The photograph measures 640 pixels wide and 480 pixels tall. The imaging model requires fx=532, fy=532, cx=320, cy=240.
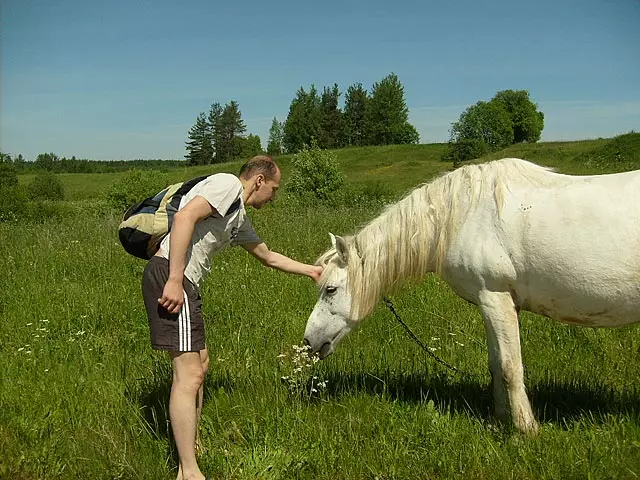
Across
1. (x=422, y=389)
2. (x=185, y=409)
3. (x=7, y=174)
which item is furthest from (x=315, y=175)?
(x=185, y=409)

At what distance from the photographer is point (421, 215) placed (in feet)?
11.9

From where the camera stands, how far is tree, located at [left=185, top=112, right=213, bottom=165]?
89.1m

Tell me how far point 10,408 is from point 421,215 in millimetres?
3216

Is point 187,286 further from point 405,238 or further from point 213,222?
point 405,238

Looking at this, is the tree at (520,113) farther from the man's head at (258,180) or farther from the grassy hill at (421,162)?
the man's head at (258,180)

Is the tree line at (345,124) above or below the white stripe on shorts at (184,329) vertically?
above

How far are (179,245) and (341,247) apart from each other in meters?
1.32

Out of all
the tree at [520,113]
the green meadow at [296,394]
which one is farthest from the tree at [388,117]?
the green meadow at [296,394]

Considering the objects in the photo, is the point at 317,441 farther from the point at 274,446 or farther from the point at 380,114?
the point at 380,114

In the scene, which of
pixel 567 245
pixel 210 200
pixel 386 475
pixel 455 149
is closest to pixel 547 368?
pixel 567 245

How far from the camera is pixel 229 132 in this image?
9094 centimetres

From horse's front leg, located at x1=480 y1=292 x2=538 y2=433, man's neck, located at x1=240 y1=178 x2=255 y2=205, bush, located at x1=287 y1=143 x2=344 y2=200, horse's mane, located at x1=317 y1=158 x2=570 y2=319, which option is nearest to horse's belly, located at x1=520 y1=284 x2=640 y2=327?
horse's front leg, located at x1=480 y1=292 x2=538 y2=433

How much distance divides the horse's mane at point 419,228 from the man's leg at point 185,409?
125 cm

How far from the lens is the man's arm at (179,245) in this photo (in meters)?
2.79
